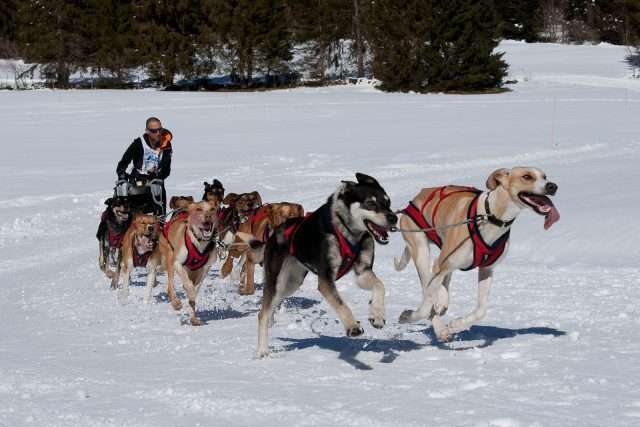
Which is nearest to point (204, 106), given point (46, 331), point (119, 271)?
point (119, 271)

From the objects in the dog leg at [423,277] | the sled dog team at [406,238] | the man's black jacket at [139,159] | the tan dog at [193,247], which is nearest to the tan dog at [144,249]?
the tan dog at [193,247]

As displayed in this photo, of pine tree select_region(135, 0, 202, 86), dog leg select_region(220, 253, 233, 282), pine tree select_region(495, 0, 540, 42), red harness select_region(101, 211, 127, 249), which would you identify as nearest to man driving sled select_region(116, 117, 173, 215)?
red harness select_region(101, 211, 127, 249)

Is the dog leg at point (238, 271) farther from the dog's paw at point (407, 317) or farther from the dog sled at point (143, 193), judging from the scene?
the dog's paw at point (407, 317)

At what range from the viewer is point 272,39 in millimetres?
58188

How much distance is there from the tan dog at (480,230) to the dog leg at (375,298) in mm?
452

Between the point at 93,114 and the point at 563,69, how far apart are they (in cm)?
3203

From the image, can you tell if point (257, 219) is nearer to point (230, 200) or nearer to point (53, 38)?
point (230, 200)

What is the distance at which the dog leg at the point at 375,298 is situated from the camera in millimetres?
6094

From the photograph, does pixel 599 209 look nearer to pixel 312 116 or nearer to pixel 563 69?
pixel 312 116

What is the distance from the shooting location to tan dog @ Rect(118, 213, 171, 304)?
31.8 feet

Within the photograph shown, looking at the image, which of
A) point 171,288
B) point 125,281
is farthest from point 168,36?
point 171,288

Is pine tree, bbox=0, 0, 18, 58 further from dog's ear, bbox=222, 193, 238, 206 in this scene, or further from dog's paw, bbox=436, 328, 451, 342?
dog's paw, bbox=436, 328, 451, 342

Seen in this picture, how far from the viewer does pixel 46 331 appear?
8.02 meters

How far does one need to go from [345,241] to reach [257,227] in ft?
11.8
